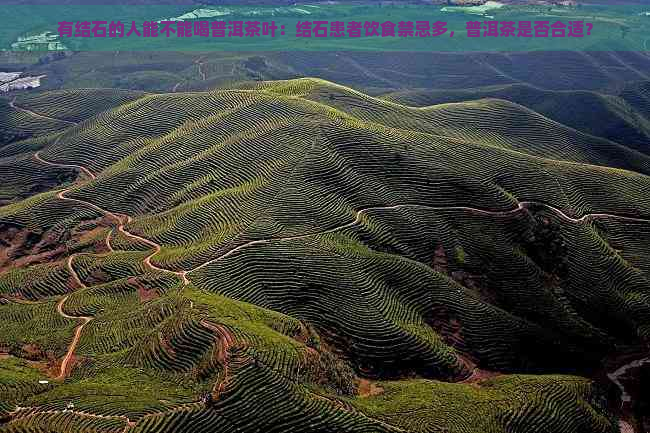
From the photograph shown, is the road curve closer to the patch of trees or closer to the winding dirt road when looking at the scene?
the winding dirt road

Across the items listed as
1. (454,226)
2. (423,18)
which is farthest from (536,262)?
(423,18)

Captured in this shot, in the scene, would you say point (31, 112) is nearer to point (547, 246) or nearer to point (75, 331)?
point (75, 331)

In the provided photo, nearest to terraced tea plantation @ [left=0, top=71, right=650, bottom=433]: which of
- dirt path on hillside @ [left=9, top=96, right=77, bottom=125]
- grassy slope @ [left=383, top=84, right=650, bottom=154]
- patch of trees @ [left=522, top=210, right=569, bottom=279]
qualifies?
patch of trees @ [left=522, top=210, right=569, bottom=279]

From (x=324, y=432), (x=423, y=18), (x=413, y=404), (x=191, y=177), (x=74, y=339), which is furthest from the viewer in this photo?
(x=423, y=18)

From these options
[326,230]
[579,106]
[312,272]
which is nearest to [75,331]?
[312,272]

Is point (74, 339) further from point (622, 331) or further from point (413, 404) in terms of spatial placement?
point (622, 331)

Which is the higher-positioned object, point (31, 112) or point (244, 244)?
point (31, 112)

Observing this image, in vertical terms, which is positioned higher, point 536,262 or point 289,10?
point 289,10

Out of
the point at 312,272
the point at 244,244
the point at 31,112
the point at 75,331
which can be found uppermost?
the point at 31,112

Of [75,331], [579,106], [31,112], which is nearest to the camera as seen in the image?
[75,331]
